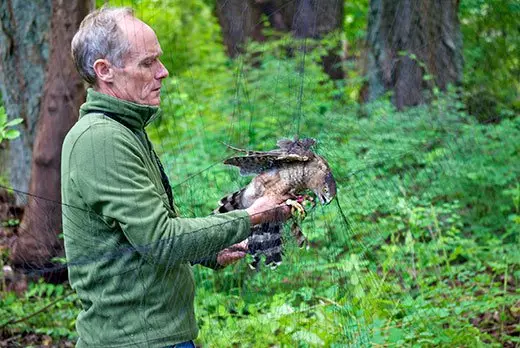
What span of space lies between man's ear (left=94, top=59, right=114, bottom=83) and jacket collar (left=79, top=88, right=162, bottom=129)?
54 mm

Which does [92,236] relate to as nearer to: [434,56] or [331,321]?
[331,321]

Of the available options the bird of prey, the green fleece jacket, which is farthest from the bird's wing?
the green fleece jacket

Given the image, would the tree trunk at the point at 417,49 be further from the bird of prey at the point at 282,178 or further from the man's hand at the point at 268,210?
the man's hand at the point at 268,210

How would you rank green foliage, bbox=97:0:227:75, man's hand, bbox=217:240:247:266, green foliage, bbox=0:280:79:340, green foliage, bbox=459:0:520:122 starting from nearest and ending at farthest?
green foliage, bbox=97:0:227:75 → man's hand, bbox=217:240:247:266 → green foliage, bbox=459:0:520:122 → green foliage, bbox=0:280:79:340

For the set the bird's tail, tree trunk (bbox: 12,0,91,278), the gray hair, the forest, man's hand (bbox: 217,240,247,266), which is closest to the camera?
the gray hair

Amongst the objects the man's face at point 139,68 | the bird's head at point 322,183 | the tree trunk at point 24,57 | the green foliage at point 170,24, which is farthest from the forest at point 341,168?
the tree trunk at point 24,57

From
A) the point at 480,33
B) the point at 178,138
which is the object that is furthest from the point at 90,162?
the point at 480,33

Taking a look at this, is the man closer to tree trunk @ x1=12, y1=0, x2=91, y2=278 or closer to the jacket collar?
the jacket collar

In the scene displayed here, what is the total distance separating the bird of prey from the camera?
2.48 metres

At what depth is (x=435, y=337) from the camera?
4004 mm

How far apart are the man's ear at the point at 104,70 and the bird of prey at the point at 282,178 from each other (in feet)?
1.60

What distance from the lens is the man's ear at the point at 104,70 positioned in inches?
95.1

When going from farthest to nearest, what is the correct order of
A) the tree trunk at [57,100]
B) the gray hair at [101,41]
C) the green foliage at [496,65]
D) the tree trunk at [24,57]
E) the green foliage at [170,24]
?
the tree trunk at [24,57] < the tree trunk at [57,100] < the green foliage at [496,65] < the green foliage at [170,24] < the gray hair at [101,41]

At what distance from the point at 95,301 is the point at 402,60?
1777mm
